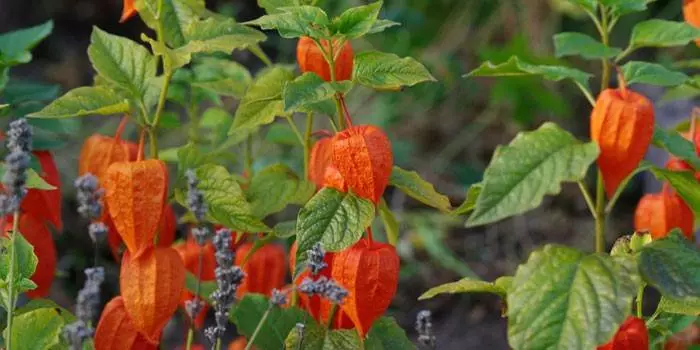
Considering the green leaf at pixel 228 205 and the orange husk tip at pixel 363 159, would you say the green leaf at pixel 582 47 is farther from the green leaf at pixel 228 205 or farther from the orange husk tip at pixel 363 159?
the green leaf at pixel 228 205

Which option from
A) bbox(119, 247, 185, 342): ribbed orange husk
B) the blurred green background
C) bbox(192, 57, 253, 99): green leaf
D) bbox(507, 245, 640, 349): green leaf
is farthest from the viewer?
the blurred green background

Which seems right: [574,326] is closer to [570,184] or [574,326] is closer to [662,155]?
[662,155]

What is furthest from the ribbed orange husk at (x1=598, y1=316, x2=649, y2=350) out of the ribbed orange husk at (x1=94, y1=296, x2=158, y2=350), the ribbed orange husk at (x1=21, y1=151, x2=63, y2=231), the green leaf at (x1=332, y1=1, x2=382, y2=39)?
the ribbed orange husk at (x1=21, y1=151, x2=63, y2=231)

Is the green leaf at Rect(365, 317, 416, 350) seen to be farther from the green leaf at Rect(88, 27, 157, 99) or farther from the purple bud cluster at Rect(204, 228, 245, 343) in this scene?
the green leaf at Rect(88, 27, 157, 99)

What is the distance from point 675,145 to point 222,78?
64 cm

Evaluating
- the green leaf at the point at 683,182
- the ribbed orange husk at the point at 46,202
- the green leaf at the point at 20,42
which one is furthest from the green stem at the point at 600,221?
the green leaf at the point at 20,42

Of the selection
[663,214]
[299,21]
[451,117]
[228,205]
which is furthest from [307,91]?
[451,117]

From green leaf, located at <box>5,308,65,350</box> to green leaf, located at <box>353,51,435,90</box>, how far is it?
399 mm

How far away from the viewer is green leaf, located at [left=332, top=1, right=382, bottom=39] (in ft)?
3.93

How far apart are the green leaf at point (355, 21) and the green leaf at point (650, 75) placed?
0.88ft

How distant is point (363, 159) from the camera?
1154 mm

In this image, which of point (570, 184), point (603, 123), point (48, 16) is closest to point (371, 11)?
point (603, 123)

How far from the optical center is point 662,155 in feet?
10.8

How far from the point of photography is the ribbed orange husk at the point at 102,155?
1390 millimetres
